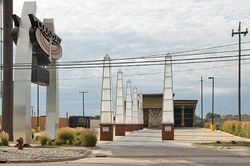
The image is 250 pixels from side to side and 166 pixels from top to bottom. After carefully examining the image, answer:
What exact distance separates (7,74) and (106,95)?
1113cm

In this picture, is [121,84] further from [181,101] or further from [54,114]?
[181,101]

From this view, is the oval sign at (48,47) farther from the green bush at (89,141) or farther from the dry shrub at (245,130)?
the dry shrub at (245,130)

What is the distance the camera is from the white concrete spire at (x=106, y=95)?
151 feet

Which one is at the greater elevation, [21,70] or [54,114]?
[21,70]

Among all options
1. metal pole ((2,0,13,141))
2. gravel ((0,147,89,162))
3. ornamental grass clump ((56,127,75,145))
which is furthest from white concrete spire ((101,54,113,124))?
gravel ((0,147,89,162))

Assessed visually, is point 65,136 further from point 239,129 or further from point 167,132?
point 239,129

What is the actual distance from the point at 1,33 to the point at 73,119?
153ft

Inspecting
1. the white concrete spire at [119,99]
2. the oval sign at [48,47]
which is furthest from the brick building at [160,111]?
the oval sign at [48,47]

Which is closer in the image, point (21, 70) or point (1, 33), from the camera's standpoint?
point (21, 70)

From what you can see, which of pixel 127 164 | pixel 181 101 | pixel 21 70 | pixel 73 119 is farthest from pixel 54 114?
pixel 181 101

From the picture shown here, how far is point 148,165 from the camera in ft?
72.6

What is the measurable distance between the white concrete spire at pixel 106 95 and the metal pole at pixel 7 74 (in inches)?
410

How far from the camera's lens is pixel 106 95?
4650 cm

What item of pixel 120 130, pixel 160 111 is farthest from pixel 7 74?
pixel 160 111
